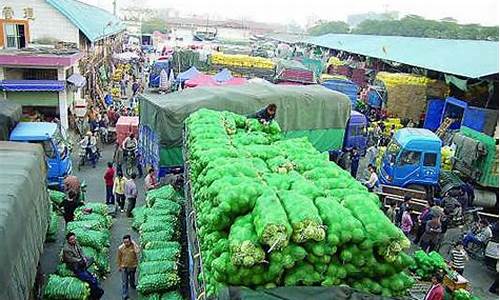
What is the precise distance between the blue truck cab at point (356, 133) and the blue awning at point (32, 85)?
1239 centimetres

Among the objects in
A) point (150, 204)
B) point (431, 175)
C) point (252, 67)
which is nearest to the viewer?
point (150, 204)

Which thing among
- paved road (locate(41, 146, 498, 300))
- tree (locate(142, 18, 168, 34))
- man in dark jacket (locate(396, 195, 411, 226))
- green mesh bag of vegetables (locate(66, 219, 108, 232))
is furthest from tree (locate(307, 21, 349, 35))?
green mesh bag of vegetables (locate(66, 219, 108, 232))

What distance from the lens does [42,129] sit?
13656 mm

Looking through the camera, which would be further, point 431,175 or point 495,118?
point 495,118

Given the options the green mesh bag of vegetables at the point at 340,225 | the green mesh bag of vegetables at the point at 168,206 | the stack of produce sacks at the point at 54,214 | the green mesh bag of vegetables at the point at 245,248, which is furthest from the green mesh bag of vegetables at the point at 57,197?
the green mesh bag of vegetables at the point at 340,225

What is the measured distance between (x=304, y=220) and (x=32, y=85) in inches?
736

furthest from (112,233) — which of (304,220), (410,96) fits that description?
(410,96)

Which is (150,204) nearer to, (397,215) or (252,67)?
(397,215)

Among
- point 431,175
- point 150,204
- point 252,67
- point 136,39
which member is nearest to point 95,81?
point 252,67

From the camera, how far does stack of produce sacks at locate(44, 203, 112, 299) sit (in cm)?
821

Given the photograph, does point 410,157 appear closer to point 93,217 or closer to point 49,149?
point 93,217

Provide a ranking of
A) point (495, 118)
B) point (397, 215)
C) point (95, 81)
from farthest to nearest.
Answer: point (95, 81) → point (495, 118) → point (397, 215)

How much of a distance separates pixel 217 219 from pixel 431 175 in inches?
434

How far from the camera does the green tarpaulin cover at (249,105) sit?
13844 millimetres
